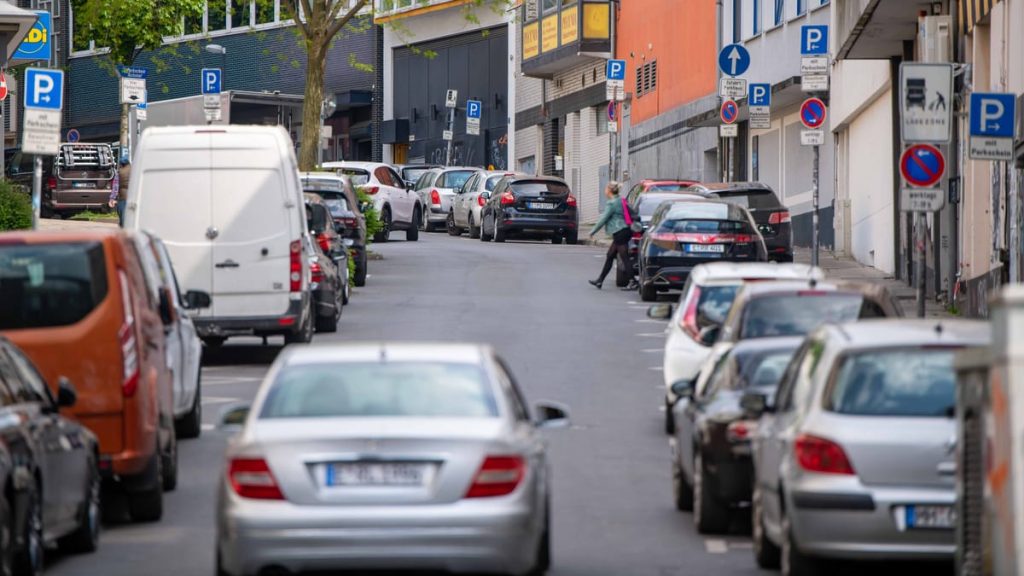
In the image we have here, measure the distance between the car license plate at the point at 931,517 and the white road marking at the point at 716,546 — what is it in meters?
2.45

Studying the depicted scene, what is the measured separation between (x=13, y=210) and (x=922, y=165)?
47.9 ft

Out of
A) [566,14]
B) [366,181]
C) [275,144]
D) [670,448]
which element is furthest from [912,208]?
[566,14]

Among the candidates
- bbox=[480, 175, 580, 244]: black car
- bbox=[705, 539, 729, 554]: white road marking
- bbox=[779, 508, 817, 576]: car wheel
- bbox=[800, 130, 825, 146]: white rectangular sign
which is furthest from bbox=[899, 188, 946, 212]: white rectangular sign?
bbox=[480, 175, 580, 244]: black car

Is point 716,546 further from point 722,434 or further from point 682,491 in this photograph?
point 682,491

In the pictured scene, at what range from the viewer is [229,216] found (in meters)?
22.1

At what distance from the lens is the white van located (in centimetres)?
2194

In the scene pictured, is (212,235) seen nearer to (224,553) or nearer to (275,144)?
(275,144)

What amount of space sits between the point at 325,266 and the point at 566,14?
125 ft

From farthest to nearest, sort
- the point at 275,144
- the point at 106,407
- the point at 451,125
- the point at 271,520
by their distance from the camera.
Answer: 1. the point at 451,125
2. the point at 275,144
3. the point at 106,407
4. the point at 271,520

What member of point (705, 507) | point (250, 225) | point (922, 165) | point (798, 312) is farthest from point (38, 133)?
point (705, 507)

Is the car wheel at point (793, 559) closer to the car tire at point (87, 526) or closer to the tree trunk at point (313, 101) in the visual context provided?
the car tire at point (87, 526)

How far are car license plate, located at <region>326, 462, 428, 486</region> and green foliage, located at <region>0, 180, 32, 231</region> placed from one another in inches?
835

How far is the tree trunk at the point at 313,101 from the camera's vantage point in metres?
42.3

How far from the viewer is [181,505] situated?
1416 centimetres
